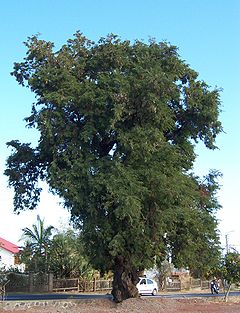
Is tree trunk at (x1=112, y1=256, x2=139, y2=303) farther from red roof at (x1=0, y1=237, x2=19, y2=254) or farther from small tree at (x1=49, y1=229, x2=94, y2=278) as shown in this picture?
Result: red roof at (x1=0, y1=237, x2=19, y2=254)

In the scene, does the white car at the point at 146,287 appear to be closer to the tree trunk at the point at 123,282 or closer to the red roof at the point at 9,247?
the tree trunk at the point at 123,282

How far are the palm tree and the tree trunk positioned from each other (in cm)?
2286

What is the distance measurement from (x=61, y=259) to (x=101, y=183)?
88.2 feet

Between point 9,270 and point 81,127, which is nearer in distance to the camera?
point 81,127

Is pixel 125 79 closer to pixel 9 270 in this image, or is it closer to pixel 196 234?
pixel 196 234

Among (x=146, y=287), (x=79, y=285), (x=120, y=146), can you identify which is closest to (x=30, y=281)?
(x=79, y=285)

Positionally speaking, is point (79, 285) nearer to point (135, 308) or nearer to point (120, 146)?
point (135, 308)

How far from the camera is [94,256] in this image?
31.0 meters

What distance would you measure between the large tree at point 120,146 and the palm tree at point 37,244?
21.0 metres

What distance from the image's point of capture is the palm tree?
53.4m

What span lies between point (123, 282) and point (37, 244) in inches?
995

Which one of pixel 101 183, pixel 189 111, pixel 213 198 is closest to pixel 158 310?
pixel 101 183

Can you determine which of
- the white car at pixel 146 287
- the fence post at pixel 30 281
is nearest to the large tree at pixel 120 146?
the white car at pixel 146 287

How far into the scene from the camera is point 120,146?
100 feet
